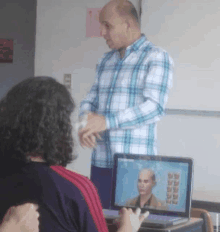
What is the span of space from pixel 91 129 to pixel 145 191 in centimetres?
44

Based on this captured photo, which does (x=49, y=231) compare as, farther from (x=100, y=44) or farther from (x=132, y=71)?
(x=100, y=44)

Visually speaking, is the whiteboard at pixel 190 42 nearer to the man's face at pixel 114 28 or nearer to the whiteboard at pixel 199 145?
the whiteboard at pixel 199 145

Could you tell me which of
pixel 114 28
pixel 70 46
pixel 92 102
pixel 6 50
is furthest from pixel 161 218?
pixel 6 50

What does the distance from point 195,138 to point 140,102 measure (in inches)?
43.8

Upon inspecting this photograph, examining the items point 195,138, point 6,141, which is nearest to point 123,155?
point 6,141

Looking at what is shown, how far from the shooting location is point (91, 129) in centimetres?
148

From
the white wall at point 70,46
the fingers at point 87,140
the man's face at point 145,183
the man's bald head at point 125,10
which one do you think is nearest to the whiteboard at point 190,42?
the white wall at point 70,46

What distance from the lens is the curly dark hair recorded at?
848 millimetres

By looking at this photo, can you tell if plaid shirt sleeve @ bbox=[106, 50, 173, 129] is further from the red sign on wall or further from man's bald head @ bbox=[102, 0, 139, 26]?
the red sign on wall

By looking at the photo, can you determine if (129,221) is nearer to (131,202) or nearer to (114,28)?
(131,202)

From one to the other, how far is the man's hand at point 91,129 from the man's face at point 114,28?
0.38 m

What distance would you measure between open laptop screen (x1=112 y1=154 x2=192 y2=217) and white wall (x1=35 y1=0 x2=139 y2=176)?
178 centimetres

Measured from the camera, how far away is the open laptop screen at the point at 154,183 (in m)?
1.08

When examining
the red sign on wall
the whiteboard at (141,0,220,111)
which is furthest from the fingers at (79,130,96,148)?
the red sign on wall
